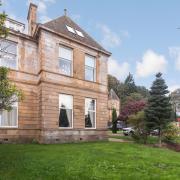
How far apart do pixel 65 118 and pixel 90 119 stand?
9.03 feet

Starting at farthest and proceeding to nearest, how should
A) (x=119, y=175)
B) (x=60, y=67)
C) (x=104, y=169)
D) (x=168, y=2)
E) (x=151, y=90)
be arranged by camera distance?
(x=151, y=90) < (x=60, y=67) < (x=168, y=2) < (x=104, y=169) < (x=119, y=175)

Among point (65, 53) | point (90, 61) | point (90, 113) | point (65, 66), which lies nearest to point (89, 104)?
point (90, 113)

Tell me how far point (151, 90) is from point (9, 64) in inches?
467

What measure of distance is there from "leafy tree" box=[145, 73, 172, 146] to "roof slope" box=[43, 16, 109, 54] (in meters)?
5.80

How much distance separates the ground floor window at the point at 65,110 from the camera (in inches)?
765

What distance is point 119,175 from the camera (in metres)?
8.50

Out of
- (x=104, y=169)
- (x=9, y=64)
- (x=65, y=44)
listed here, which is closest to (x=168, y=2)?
(x=104, y=169)

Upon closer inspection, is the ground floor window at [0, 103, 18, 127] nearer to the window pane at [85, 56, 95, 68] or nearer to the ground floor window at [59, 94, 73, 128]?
the ground floor window at [59, 94, 73, 128]

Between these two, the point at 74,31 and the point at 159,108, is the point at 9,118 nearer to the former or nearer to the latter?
the point at 74,31

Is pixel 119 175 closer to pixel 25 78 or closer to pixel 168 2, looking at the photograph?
pixel 168 2

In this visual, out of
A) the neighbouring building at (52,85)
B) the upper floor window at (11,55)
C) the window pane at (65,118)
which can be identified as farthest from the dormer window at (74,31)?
A: the window pane at (65,118)

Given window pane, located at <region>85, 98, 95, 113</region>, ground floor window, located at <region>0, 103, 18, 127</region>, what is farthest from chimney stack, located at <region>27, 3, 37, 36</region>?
ground floor window, located at <region>0, 103, 18, 127</region>

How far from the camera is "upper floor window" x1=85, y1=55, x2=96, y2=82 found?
21.9 metres

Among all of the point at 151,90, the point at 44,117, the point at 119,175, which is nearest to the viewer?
the point at 119,175
